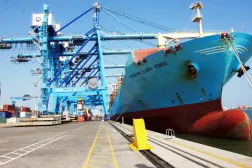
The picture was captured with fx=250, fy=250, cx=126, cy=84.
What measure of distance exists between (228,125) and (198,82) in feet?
15.7

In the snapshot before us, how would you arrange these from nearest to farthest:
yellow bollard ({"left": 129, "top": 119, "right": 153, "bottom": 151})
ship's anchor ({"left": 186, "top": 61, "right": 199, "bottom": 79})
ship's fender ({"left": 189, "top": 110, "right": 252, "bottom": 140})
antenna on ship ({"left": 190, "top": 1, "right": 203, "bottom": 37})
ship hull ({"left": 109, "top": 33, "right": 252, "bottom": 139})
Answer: yellow bollard ({"left": 129, "top": 119, "right": 153, "bottom": 151}), ship's fender ({"left": 189, "top": 110, "right": 252, "bottom": 140}), ship hull ({"left": 109, "top": 33, "right": 252, "bottom": 139}), ship's anchor ({"left": 186, "top": 61, "right": 199, "bottom": 79}), antenna on ship ({"left": 190, "top": 1, "right": 203, "bottom": 37})

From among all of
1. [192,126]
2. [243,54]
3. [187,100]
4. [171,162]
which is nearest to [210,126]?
[192,126]

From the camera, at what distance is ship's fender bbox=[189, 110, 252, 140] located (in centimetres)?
1702

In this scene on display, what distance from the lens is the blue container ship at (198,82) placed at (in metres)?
18.3

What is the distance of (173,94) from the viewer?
2284 centimetres

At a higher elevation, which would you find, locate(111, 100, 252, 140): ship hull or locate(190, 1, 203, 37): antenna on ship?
locate(190, 1, 203, 37): antenna on ship

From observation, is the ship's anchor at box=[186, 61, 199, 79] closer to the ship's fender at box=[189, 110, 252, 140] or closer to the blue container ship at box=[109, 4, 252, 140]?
the blue container ship at box=[109, 4, 252, 140]

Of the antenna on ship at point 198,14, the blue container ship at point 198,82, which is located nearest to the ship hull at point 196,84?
the blue container ship at point 198,82

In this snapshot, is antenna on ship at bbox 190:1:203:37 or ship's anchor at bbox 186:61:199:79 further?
antenna on ship at bbox 190:1:203:37

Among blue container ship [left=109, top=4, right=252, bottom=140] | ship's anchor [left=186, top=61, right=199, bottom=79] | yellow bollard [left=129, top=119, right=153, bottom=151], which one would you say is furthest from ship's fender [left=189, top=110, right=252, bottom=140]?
yellow bollard [left=129, top=119, right=153, bottom=151]

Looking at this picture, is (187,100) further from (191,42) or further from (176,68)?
(191,42)

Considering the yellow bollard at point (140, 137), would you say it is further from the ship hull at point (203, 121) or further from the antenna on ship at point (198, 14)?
the antenna on ship at point (198, 14)

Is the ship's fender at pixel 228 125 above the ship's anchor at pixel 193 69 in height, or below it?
below

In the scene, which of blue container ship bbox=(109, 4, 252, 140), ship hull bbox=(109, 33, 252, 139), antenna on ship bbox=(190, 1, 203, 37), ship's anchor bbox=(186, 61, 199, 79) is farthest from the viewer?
antenna on ship bbox=(190, 1, 203, 37)
